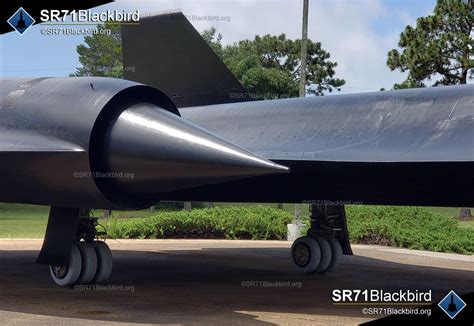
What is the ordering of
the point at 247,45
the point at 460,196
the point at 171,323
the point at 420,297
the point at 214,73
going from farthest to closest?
the point at 247,45 < the point at 214,73 < the point at 420,297 < the point at 460,196 < the point at 171,323

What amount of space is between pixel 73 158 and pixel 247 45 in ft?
189

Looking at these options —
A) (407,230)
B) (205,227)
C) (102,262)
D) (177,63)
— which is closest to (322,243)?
(177,63)

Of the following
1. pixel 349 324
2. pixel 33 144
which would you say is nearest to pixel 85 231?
pixel 33 144

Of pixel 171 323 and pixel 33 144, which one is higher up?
pixel 33 144

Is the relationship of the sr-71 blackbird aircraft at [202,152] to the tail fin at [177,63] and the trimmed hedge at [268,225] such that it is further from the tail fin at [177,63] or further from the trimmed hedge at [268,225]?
the trimmed hedge at [268,225]

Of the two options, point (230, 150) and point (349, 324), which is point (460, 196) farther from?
point (230, 150)

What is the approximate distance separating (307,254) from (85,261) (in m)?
5.45

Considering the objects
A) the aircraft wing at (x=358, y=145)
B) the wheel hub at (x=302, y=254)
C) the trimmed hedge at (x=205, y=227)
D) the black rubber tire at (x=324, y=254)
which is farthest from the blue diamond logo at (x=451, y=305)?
the trimmed hedge at (x=205, y=227)

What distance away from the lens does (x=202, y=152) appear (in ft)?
32.1

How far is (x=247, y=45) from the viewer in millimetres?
66750

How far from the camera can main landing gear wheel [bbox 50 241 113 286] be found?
39.5 feet

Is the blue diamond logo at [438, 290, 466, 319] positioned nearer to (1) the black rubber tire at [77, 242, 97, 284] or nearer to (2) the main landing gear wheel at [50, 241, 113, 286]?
(2) the main landing gear wheel at [50, 241, 113, 286]

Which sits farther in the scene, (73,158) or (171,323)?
(73,158)

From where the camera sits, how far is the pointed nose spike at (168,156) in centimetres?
967
